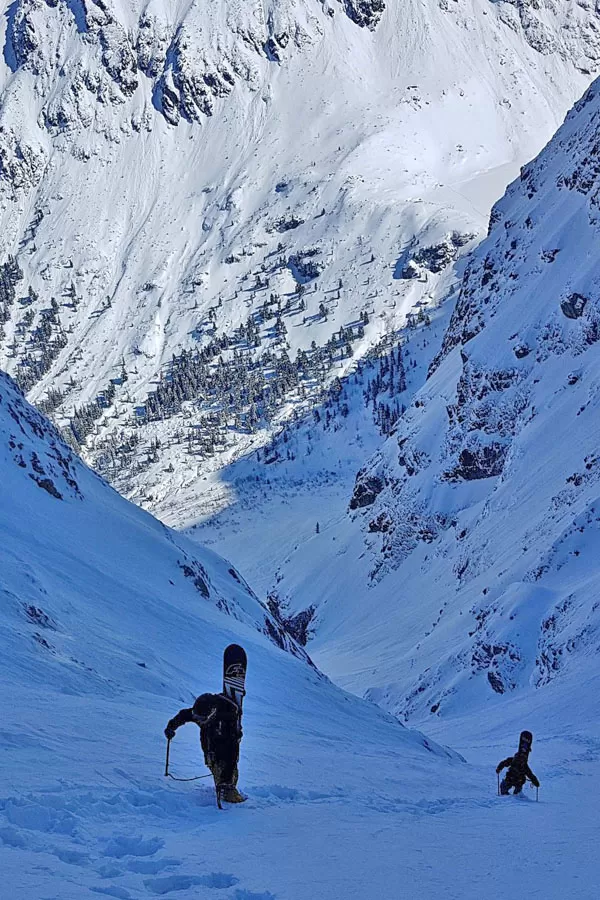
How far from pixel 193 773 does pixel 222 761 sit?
1.23 m

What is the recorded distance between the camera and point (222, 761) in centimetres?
956

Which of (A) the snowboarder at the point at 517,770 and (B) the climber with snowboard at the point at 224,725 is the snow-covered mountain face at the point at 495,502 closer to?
(A) the snowboarder at the point at 517,770

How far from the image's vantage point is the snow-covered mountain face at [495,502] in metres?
39.0

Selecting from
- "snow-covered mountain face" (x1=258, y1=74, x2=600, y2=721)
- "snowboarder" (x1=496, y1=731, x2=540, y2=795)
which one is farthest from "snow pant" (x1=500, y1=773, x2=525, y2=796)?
"snow-covered mountain face" (x1=258, y1=74, x2=600, y2=721)

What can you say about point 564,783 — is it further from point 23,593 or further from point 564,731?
point 23,593

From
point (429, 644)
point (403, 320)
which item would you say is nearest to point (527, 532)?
point (429, 644)

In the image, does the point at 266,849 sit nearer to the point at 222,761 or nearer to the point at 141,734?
the point at 222,761

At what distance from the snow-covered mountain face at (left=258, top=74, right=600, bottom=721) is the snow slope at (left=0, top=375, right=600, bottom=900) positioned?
445 inches

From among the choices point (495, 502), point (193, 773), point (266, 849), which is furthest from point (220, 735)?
point (495, 502)

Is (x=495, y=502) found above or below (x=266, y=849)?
above

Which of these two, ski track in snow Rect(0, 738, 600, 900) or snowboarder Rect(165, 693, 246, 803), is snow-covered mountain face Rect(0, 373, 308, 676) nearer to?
snowboarder Rect(165, 693, 246, 803)

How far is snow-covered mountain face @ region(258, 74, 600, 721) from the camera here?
3903 cm

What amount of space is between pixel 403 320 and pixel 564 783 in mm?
163764

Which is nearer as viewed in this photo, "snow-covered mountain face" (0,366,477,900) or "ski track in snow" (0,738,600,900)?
"ski track in snow" (0,738,600,900)
